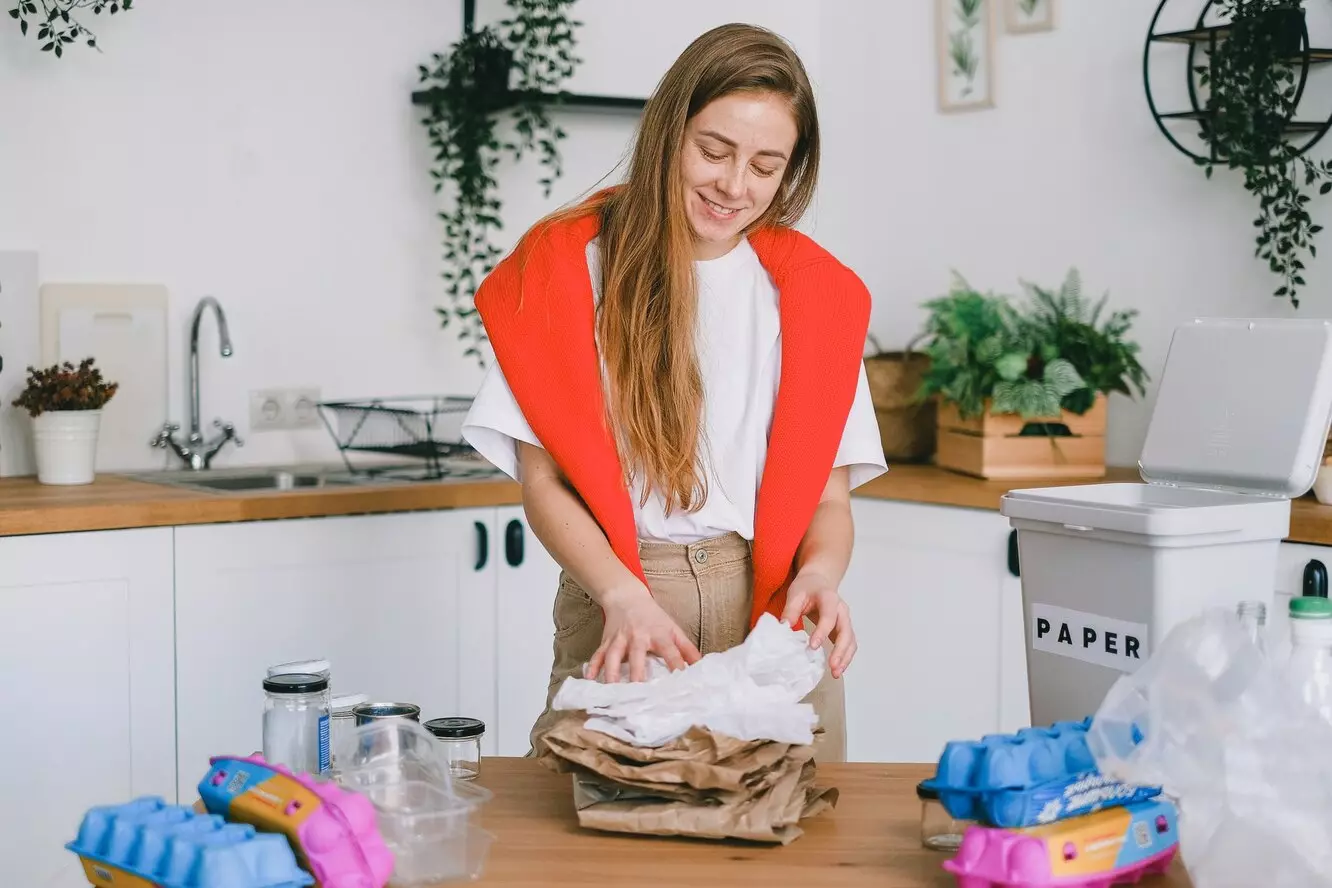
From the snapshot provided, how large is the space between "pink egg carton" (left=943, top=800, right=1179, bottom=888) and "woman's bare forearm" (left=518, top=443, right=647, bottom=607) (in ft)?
1.60

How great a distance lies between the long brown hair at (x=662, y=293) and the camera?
1554mm

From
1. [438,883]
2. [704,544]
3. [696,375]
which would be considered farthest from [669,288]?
[438,883]

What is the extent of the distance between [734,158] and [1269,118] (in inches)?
53.9

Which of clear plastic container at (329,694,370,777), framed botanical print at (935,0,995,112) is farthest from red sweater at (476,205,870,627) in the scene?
framed botanical print at (935,0,995,112)

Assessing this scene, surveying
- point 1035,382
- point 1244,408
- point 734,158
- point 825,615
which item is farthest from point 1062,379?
point 825,615

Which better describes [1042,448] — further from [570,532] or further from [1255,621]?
[1255,621]

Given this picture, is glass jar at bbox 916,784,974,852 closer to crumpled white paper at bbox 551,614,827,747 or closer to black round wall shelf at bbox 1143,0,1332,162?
crumpled white paper at bbox 551,614,827,747

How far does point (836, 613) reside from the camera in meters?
1.41

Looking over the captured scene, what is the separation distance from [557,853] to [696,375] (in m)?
0.63

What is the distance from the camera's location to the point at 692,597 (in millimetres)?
1634

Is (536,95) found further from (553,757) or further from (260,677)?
(553,757)

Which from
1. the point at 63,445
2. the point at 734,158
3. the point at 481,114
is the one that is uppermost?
the point at 481,114

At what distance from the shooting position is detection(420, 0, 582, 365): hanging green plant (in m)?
3.07

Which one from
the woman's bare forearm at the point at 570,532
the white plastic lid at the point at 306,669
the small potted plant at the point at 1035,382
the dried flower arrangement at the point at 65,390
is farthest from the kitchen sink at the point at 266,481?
the white plastic lid at the point at 306,669
